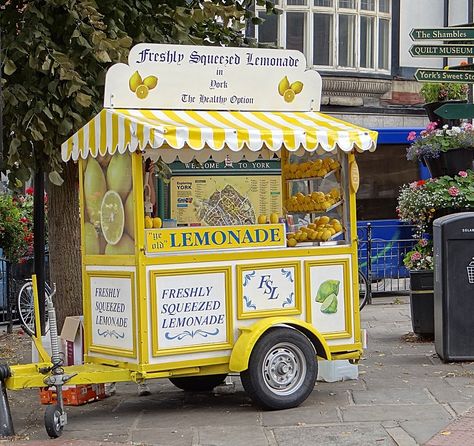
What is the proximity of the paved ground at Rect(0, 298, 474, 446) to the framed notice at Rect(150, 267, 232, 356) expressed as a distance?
0.61 m

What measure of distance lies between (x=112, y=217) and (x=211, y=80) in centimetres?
147

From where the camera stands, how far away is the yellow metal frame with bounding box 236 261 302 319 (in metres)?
8.41

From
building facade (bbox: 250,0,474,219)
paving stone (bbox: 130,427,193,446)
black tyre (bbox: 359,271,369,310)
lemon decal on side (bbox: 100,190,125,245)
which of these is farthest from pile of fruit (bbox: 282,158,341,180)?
building facade (bbox: 250,0,474,219)

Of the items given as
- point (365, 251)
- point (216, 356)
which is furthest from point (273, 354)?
point (365, 251)

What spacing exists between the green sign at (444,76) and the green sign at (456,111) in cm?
27

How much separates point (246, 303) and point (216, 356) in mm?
501

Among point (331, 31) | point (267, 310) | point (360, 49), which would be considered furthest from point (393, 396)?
point (360, 49)

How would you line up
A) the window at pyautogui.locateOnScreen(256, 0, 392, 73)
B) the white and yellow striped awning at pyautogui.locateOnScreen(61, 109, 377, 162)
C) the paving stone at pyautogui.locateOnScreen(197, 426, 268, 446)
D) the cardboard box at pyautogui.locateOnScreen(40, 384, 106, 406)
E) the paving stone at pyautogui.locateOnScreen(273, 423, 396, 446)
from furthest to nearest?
the window at pyautogui.locateOnScreen(256, 0, 392, 73) → the cardboard box at pyautogui.locateOnScreen(40, 384, 106, 406) → the white and yellow striped awning at pyautogui.locateOnScreen(61, 109, 377, 162) → the paving stone at pyautogui.locateOnScreen(197, 426, 268, 446) → the paving stone at pyautogui.locateOnScreen(273, 423, 396, 446)

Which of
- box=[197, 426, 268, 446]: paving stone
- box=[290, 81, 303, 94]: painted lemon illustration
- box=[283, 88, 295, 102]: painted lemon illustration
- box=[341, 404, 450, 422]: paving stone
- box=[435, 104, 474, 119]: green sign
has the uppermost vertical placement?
box=[290, 81, 303, 94]: painted lemon illustration

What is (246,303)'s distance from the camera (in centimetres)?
845

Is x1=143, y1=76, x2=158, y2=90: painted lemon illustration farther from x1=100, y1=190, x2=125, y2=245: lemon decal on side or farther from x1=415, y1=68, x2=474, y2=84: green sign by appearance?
x1=415, y1=68, x2=474, y2=84: green sign

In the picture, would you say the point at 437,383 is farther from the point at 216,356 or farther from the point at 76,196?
the point at 76,196

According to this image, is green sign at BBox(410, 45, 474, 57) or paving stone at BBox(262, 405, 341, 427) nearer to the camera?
paving stone at BBox(262, 405, 341, 427)

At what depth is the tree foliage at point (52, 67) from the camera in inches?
380
